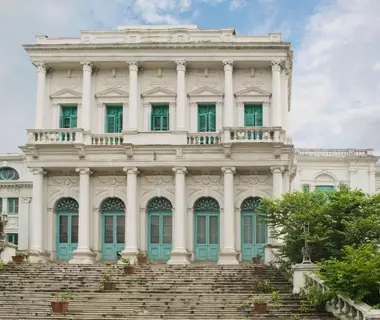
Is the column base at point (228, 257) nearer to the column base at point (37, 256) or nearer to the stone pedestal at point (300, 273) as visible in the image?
the column base at point (37, 256)

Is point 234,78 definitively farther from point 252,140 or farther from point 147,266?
point 147,266

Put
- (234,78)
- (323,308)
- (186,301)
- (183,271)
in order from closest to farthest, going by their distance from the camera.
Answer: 1. (323,308)
2. (186,301)
3. (183,271)
4. (234,78)

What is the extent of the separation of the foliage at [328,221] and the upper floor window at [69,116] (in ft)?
42.6

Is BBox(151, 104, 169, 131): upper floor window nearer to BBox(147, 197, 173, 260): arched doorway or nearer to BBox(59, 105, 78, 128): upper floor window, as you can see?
BBox(147, 197, 173, 260): arched doorway

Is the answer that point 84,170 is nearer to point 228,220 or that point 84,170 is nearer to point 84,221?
point 84,221

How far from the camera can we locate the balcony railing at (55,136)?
3372 cm

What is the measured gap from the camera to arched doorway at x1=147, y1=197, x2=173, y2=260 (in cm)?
3419

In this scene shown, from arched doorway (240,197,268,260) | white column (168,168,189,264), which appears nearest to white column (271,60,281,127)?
arched doorway (240,197,268,260)

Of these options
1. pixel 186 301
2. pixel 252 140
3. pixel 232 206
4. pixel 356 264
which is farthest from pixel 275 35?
pixel 356 264

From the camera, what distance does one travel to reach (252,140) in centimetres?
3300

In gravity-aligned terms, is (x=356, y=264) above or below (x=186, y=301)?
above

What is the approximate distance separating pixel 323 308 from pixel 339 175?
2567 centimetres

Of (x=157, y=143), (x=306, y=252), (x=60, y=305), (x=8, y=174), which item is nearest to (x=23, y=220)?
(x=8, y=174)

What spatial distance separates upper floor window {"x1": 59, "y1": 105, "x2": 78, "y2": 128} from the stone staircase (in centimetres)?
861
